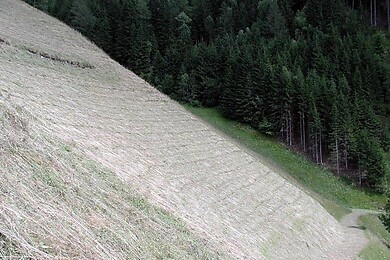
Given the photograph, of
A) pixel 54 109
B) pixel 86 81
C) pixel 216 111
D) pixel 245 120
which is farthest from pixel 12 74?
pixel 216 111

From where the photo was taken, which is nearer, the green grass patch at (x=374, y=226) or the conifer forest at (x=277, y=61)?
the green grass patch at (x=374, y=226)

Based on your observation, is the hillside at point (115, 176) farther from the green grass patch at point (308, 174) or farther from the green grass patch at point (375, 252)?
the green grass patch at point (308, 174)

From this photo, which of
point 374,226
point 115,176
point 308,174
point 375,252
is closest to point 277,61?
point 308,174

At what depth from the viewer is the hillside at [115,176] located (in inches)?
262

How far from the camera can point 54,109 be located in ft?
43.4

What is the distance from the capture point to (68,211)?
6.88 metres

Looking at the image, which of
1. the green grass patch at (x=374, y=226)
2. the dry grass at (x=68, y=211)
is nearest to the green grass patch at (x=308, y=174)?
the green grass patch at (x=374, y=226)

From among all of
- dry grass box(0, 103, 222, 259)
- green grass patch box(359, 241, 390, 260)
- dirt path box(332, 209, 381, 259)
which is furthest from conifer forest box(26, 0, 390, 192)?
dry grass box(0, 103, 222, 259)

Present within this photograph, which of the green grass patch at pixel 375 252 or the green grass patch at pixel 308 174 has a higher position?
the green grass patch at pixel 375 252

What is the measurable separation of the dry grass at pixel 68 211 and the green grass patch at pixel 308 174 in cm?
2162

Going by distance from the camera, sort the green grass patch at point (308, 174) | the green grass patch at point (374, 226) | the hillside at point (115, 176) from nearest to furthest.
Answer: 1. the hillside at point (115, 176)
2. the green grass patch at point (374, 226)
3. the green grass patch at point (308, 174)

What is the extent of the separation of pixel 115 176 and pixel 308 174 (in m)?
31.7

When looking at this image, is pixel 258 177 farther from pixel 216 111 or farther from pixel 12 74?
pixel 216 111

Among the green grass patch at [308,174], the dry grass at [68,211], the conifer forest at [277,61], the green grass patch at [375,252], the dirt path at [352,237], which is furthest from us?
Answer: the conifer forest at [277,61]
